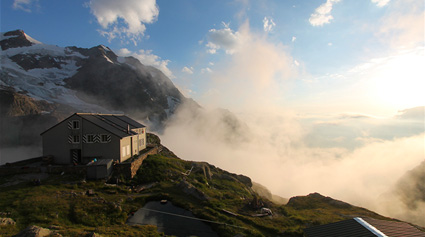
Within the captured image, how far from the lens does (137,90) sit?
188 meters

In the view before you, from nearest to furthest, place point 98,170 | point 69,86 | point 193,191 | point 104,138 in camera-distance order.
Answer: point 193,191, point 98,170, point 104,138, point 69,86

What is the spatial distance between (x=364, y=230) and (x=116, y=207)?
2022 centimetres

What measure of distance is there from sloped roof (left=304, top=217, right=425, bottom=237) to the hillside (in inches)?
300

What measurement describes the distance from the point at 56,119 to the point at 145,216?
135250 millimetres

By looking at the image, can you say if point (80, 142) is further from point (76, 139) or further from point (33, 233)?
point (33, 233)

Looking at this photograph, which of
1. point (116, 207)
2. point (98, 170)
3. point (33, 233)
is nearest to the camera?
point (33, 233)

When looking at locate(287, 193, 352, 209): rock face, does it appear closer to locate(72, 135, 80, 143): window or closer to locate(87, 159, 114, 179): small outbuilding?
locate(87, 159, 114, 179): small outbuilding

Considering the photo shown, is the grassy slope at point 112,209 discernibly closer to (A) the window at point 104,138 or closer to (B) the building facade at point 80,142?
(B) the building facade at point 80,142

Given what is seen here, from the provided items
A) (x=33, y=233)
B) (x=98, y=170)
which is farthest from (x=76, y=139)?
(x=33, y=233)

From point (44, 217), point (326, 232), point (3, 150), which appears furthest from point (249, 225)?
point (3, 150)

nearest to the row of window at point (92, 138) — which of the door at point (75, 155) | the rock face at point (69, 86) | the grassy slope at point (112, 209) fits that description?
the door at point (75, 155)

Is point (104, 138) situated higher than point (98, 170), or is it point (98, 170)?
point (104, 138)

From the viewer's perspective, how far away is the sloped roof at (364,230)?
34.8ft

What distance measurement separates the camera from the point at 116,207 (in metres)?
19.4
